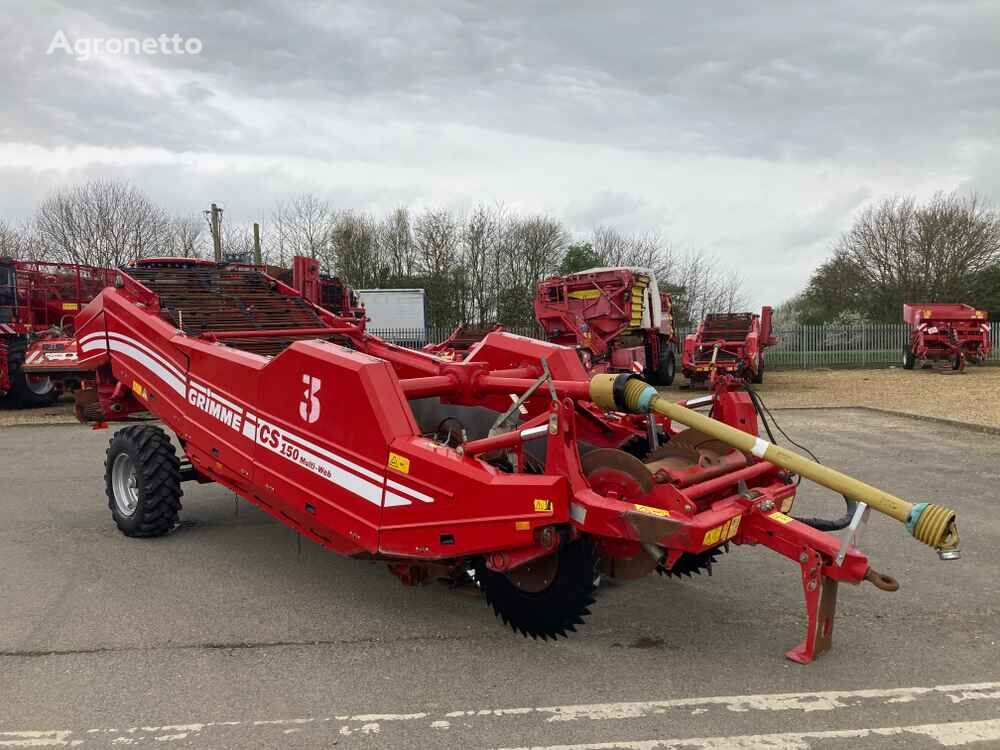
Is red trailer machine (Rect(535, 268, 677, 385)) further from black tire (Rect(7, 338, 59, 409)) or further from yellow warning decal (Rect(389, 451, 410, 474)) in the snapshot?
yellow warning decal (Rect(389, 451, 410, 474))

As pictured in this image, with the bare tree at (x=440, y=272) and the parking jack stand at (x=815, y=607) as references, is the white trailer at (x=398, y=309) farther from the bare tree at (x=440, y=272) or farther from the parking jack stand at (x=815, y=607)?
the parking jack stand at (x=815, y=607)

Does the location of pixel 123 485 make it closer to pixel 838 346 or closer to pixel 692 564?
pixel 692 564

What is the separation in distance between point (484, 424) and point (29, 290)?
13.6m

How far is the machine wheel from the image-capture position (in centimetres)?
557

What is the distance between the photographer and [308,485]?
13.6 feet

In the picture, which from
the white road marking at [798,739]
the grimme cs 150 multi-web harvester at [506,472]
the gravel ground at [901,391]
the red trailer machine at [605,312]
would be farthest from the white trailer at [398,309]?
the white road marking at [798,739]

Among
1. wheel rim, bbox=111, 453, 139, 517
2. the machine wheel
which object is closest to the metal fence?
A: wheel rim, bbox=111, 453, 139, 517

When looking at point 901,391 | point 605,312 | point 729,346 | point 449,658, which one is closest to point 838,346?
point 901,391

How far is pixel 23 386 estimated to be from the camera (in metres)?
15.2

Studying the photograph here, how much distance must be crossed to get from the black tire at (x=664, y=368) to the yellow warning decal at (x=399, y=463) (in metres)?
16.0

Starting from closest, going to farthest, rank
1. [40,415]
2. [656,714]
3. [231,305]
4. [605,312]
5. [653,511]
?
[656,714]
[653,511]
[231,305]
[40,415]
[605,312]

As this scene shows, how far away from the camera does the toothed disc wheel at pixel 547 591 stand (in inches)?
140

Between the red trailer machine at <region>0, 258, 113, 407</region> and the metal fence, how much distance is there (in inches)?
496

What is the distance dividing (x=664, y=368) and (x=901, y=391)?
5.36 metres
